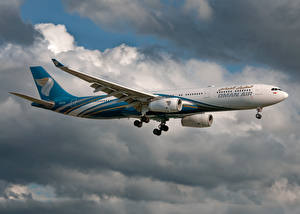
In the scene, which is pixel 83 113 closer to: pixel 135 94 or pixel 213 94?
pixel 135 94

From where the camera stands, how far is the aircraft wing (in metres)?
47.0

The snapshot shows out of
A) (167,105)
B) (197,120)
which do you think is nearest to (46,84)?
(167,105)

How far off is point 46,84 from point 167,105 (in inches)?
829

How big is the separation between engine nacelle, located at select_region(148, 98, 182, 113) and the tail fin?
15157 mm

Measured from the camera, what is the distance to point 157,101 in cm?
5106

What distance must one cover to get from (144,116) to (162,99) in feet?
15.8

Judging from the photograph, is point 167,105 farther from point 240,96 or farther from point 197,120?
point 240,96

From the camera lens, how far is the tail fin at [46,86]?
61.2 meters

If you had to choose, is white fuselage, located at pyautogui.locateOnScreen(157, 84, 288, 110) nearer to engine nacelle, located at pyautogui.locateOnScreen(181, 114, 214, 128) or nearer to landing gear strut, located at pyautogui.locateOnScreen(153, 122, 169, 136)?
engine nacelle, located at pyautogui.locateOnScreen(181, 114, 214, 128)

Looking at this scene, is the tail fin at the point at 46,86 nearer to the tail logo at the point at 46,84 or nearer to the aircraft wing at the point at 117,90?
the tail logo at the point at 46,84

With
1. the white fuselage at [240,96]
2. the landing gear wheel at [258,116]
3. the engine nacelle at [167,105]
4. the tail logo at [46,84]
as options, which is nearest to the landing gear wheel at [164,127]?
the engine nacelle at [167,105]

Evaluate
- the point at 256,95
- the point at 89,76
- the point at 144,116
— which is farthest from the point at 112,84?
the point at 256,95

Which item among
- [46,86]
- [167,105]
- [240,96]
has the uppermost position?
[46,86]

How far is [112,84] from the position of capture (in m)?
48.9
